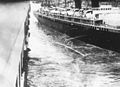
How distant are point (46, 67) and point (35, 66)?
2.08ft

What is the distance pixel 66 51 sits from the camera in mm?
20406

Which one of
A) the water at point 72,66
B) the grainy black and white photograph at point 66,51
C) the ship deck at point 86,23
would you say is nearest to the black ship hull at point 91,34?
the grainy black and white photograph at point 66,51

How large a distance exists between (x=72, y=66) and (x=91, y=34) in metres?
7.52

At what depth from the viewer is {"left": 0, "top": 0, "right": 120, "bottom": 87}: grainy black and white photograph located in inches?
332

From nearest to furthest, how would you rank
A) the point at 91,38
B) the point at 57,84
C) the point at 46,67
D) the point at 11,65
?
the point at 11,65
the point at 57,84
the point at 46,67
the point at 91,38

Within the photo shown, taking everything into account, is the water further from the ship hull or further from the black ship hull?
the ship hull

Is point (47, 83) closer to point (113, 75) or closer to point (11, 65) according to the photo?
point (113, 75)

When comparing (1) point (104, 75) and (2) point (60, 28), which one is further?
(2) point (60, 28)

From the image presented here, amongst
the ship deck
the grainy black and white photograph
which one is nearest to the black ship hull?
the grainy black and white photograph

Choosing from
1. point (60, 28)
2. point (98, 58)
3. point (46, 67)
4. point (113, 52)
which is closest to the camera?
point (46, 67)

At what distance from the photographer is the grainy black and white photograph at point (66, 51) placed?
27.7 feet

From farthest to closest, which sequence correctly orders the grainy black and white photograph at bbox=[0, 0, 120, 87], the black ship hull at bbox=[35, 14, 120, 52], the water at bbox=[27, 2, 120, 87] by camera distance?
the black ship hull at bbox=[35, 14, 120, 52], the water at bbox=[27, 2, 120, 87], the grainy black and white photograph at bbox=[0, 0, 120, 87]

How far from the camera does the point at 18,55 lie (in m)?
5.25

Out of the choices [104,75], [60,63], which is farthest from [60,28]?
[104,75]
